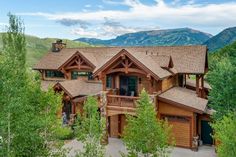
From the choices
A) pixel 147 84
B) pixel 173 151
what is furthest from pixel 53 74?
pixel 173 151

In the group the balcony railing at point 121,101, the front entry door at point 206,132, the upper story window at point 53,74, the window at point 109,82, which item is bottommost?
the front entry door at point 206,132

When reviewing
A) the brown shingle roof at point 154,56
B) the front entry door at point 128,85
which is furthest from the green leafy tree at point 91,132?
the front entry door at point 128,85

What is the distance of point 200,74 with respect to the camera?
28797mm

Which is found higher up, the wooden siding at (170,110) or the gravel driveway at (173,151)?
the wooden siding at (170,110)

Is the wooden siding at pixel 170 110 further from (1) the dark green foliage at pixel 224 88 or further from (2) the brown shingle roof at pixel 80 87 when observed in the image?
(2) the brown shingle roof at pixel 80 87

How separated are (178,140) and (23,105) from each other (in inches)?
598

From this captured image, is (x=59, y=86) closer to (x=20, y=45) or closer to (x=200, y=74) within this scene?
(x=20, y=45)

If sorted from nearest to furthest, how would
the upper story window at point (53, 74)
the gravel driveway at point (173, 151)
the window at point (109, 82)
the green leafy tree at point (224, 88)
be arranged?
the green leafy tree at point (224, 88), the gravel driveway at point (173, 151), the window at point (109, 82), the upper story window at point (53, 74)

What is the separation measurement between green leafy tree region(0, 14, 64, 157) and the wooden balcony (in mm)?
9786

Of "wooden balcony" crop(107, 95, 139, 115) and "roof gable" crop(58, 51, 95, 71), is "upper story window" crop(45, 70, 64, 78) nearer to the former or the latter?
"roof gable" crop(58, 51, 95, 71)

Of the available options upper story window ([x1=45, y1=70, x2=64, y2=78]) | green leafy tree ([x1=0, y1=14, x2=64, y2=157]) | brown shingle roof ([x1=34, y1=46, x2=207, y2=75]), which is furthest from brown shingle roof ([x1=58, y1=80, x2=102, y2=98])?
green leafy tree ([x1=0, y1=14, x2=64, y2=157])

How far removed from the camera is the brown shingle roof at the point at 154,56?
1148 inches

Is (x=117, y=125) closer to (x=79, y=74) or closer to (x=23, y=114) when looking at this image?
(x=79, y=74)

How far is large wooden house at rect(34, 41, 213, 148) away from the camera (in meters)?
25.5
